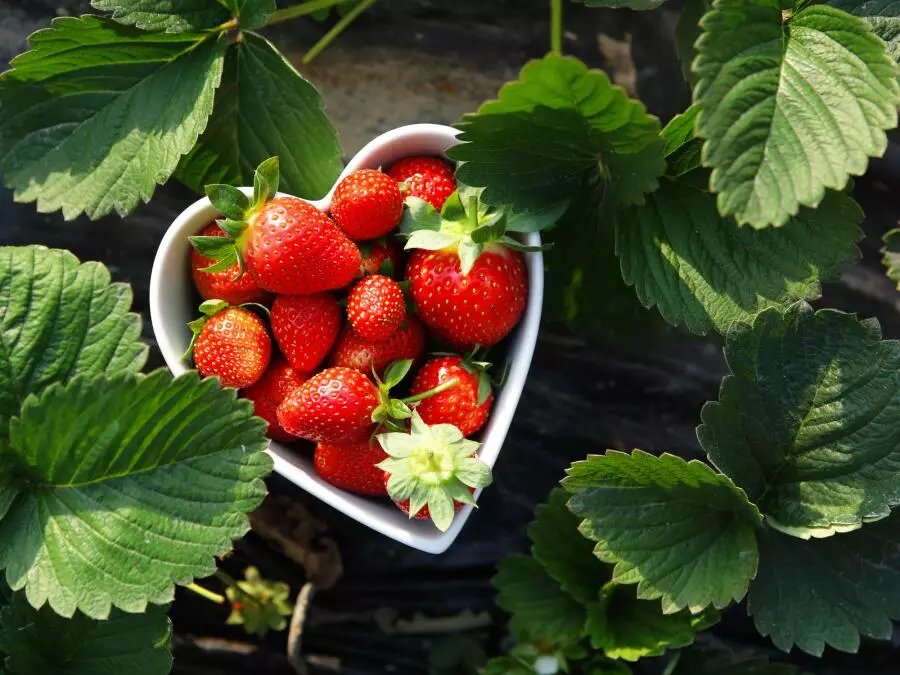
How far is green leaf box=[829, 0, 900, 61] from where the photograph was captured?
0.96 m

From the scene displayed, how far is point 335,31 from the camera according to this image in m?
1.16

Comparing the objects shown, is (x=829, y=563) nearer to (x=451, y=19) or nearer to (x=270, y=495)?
(x=270, y=495)

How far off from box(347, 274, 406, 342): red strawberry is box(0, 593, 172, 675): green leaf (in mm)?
415

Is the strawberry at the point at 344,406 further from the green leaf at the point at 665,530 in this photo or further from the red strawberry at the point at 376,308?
the green leaf at the point at 665,530

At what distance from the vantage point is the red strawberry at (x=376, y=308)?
0.88m

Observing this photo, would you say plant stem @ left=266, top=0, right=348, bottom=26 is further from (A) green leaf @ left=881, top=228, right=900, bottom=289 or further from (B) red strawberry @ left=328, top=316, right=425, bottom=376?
(A) green leaf @ left=881, top=228, right=900, bottom=289

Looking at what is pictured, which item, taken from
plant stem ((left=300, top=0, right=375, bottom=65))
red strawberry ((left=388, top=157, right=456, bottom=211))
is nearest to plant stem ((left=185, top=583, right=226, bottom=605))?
red strawberry ((left=388, top=157, right=456, bottom=211))

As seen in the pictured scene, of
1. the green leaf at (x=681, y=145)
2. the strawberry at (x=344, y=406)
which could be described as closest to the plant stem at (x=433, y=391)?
the strawberry at (x=344, y=406)

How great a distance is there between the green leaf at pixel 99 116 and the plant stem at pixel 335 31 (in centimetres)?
17

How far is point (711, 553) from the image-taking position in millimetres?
991

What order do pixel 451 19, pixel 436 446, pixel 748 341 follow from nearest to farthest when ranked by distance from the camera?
1. pixel 436 446
2. pixel 748 341
3. pixel 451 19

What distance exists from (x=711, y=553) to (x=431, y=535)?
317mm

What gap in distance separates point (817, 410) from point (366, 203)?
529 mm

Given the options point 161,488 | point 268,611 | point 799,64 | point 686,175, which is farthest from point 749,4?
point 268,611
